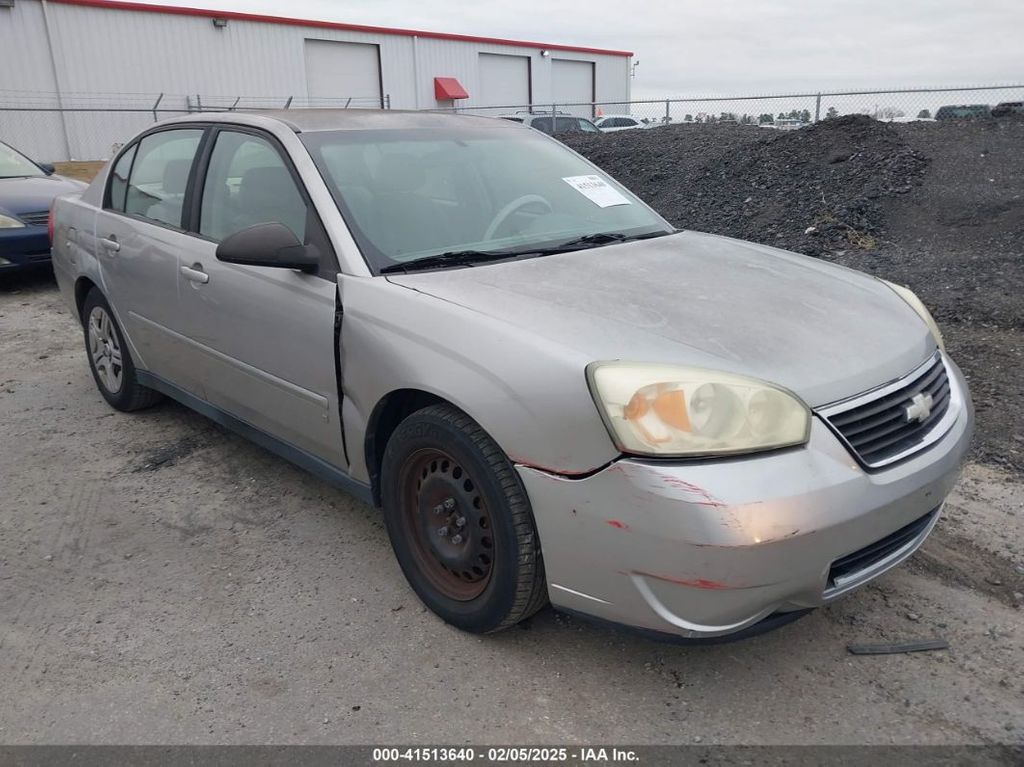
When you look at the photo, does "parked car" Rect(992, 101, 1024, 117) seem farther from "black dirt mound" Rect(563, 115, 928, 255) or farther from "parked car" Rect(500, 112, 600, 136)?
"parked car" Rect(500, 112, 600, 136)

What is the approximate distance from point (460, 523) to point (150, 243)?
7.67 feet

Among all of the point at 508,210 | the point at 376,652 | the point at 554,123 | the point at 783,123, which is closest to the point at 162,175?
the point at 508,210

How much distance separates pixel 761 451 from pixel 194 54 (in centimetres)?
2906

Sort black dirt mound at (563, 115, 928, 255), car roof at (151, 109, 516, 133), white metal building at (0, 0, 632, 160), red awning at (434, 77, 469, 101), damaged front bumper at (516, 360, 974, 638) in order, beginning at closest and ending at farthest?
damaged front bumper at (516, 360, 974, 638)
car roof at (151, 109, 516, 133)
black dirt mound at (563, 115, 928, 255)
white metal building at (0, 0, 632, 160)
red awning at (434, 77, 469, 101)

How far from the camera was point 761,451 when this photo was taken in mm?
2117

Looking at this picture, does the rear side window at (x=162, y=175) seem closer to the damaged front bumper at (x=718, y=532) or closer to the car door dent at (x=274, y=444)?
the car door dent at (x=274, y=444)

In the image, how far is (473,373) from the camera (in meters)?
2.41

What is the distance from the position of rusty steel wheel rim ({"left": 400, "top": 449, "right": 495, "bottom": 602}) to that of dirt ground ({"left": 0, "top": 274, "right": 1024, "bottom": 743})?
19cm

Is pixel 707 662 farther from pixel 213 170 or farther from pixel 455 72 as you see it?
pixel 455 72

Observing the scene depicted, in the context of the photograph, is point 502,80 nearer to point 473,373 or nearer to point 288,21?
point 288,21

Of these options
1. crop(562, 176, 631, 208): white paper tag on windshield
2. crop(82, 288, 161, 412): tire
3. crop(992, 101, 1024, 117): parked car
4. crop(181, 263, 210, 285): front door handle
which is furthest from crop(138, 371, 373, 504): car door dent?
crop(992, 101, 1024, 117): parked car

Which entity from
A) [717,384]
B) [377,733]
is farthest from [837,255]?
[377,733]

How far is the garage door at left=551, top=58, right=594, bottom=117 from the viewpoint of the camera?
38844mm

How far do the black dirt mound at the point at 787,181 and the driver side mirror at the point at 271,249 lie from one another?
6.04m
